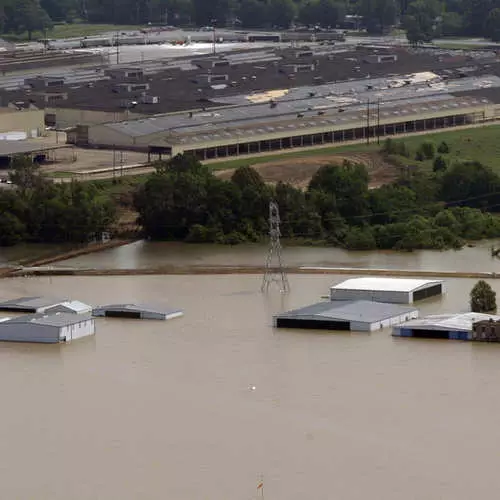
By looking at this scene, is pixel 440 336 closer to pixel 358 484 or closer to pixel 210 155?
pixel 358 484

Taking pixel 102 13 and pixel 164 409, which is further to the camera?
pixel 102 13

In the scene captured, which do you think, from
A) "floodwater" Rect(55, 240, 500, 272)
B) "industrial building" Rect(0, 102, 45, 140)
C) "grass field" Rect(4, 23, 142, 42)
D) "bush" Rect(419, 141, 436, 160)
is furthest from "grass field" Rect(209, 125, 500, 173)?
"grass field" Rect(4, 23, 142, 42)

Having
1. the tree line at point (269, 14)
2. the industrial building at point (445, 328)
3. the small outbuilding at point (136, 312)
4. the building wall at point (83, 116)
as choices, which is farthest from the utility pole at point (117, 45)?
the industrial building at point (445, 328)

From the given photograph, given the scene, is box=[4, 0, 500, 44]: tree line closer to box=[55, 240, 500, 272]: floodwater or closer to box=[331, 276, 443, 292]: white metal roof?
box=[55, 240, 500, 272]: floodwater

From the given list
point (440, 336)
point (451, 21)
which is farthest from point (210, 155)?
point (451, 21)

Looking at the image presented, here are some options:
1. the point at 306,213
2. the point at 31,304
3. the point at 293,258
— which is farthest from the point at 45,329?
the point at 306,213

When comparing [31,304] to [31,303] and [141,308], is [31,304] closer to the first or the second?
[31,303]

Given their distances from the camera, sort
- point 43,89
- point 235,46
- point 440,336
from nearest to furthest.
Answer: point 440,336
point 43,89
point 235,46
